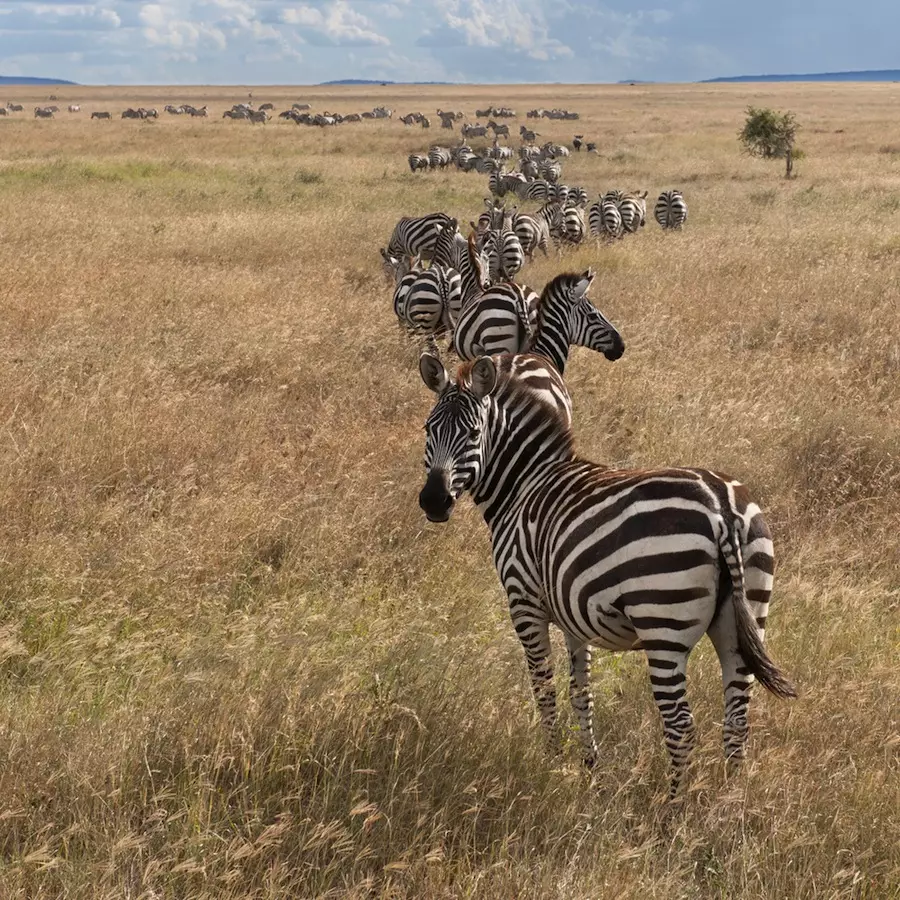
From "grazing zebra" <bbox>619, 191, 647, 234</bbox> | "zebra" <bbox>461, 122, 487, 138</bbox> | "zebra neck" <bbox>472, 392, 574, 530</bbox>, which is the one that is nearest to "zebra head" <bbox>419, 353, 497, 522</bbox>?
"zebra neck" <bbox>472, 392, 574, 530</bbox>

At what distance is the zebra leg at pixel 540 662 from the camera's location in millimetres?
3973

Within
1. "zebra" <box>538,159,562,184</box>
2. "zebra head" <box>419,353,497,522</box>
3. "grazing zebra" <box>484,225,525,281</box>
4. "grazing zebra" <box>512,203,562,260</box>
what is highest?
"zebra" <box>538,159,562,184</box>

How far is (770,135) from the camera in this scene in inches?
1401

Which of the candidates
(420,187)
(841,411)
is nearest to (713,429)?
(841,411)

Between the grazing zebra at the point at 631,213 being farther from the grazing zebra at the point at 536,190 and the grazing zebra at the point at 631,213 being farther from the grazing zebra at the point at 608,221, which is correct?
the grazing zebra at the point at 536,190

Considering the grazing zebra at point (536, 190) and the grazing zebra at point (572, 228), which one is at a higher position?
the grazing zebra at point (536, 190)

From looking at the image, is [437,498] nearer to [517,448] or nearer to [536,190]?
[517,448]

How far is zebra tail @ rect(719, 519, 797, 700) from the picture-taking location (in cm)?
333

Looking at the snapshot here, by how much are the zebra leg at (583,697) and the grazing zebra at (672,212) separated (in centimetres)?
1981

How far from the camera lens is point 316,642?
465cm

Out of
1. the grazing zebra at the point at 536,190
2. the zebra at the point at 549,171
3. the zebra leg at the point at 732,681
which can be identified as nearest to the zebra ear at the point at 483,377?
the zebra leg at the point at 732,681

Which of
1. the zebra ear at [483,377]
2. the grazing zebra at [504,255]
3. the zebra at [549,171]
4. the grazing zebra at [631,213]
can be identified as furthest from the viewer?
the zebra at [549,171]

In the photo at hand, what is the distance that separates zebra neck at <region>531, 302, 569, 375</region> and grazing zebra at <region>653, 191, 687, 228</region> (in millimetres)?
14753

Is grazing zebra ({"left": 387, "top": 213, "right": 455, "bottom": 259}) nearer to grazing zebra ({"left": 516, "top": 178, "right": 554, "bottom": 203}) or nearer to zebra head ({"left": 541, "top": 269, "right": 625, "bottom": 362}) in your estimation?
zebra head ({"left": 541, "top": 269, "right": 625, "bottom": 362})
